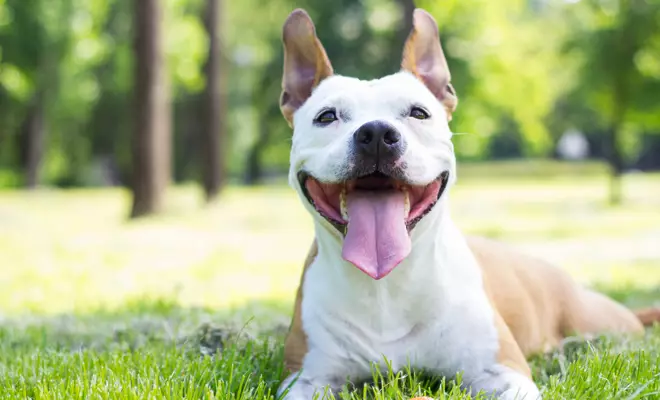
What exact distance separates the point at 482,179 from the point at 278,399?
33.3m

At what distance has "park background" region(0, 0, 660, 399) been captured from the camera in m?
4.52

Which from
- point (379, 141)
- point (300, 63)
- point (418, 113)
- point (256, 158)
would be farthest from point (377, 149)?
point (256, 158)

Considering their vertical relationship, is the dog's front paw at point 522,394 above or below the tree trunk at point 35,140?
above

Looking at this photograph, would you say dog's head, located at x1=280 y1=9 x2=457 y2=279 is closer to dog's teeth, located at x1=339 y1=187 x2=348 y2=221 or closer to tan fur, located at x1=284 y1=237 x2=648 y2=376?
dog's teeth, located at x1=339 y1=187 x2=348 y2=221

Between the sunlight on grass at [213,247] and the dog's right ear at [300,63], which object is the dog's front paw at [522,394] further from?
the sunlight on grass at [213,247]

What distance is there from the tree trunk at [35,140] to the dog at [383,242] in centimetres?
2578

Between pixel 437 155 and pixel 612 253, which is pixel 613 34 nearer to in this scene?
pixel 612 253

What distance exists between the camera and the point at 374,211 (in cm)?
268

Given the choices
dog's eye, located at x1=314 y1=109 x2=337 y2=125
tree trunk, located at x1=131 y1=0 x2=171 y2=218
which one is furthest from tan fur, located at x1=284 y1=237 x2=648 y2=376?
tree trunk, located at x1=131 y1=0 x2=171 y2=218

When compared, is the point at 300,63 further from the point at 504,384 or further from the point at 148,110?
the point at 148,110

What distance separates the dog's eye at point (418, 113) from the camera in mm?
2885

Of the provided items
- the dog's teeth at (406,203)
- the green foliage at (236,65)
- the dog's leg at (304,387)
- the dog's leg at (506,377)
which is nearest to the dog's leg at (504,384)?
the dog's leg at (506,377)

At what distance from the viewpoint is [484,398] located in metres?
2.68

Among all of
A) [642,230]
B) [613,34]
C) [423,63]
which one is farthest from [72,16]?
[423,63]
